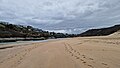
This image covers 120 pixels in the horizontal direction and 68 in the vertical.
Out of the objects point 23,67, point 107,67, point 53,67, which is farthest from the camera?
point 23,67

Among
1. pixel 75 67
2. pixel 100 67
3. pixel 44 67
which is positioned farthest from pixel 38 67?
pixel 100 67

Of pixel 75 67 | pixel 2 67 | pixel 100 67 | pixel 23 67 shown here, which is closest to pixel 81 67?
pixel 75 67

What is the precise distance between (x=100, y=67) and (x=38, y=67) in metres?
2.73

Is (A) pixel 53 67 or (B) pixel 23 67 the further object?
(B) pixel 23 67

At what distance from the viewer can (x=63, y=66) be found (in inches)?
310

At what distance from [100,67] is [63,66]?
1642 mm

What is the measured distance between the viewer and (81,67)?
738cm

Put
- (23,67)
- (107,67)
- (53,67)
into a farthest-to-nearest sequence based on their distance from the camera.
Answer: (23,67)
(53,67)
(107,67)

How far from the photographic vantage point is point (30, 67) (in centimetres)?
815

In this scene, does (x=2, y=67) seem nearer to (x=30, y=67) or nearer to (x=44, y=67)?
(x=30, y=67)

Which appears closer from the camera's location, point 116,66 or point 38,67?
point 116,66

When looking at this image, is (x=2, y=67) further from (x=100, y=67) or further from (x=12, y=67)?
(x=100, y=67)

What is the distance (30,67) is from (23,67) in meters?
0.34

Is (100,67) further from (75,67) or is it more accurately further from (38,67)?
(38,67)
